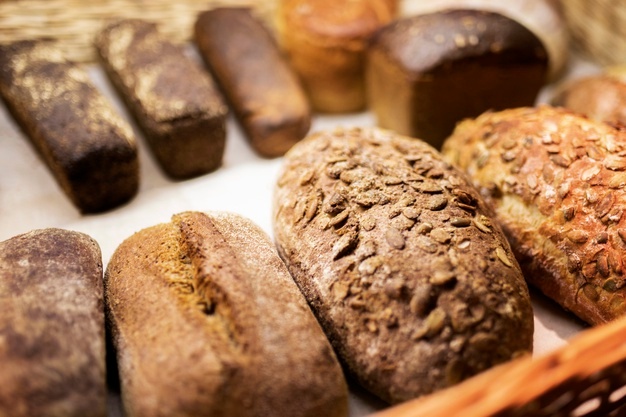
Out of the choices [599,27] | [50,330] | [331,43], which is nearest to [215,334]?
[50,330]

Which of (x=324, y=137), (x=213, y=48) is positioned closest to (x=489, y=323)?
(x=324, y=137)

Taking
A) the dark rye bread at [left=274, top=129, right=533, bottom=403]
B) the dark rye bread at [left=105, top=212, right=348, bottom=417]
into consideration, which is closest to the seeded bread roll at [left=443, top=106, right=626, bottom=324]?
the dark rye bread at [left=274, top=129, right=533, bottom=403]

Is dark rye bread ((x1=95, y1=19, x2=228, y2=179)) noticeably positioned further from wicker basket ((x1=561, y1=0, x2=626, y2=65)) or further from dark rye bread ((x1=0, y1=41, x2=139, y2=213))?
wicker basket ((x1=561, y1=0, x2=626, y2=65))

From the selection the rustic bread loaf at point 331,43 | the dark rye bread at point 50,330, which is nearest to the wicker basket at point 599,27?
the rustic bread loaf at point 331,43

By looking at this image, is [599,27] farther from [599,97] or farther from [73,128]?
[73,128]

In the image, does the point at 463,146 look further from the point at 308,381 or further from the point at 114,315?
the point at 114,315
